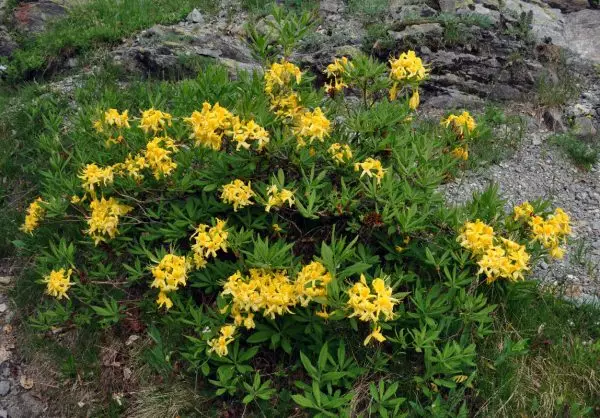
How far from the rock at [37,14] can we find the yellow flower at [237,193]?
6615 mm

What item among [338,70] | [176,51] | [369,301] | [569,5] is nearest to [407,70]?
[338,70]

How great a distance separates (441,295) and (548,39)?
4.93 metres

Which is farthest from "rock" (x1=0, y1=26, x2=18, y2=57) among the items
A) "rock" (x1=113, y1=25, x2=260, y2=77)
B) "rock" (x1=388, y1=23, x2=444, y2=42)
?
"rock" (x1=388, y1=23, x2=444, y2=42)

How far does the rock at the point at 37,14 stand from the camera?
27.2 ft

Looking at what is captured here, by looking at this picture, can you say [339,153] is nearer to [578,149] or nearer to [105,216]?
[105,216]

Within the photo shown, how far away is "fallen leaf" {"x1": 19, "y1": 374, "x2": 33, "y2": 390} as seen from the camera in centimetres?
364

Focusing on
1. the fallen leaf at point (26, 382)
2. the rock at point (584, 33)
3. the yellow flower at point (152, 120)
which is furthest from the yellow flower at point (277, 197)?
the rock at point (584, 33)

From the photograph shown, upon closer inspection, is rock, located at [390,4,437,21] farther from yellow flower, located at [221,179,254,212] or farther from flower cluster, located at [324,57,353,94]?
yellow flower, located at [221,179,254,212]

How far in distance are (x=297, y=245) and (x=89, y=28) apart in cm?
570

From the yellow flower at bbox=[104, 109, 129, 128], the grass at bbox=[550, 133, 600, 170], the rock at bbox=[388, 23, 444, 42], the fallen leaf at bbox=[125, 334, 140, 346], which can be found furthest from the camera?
the rock at bbox=[388, 23, 444, 42]

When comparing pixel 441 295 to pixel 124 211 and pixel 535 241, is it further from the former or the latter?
pixel 124 211

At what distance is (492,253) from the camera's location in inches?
111

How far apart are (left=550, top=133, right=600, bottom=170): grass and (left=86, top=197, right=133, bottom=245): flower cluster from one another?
3.85 meters

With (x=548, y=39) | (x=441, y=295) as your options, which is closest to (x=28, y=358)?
(x=441, y=295)
